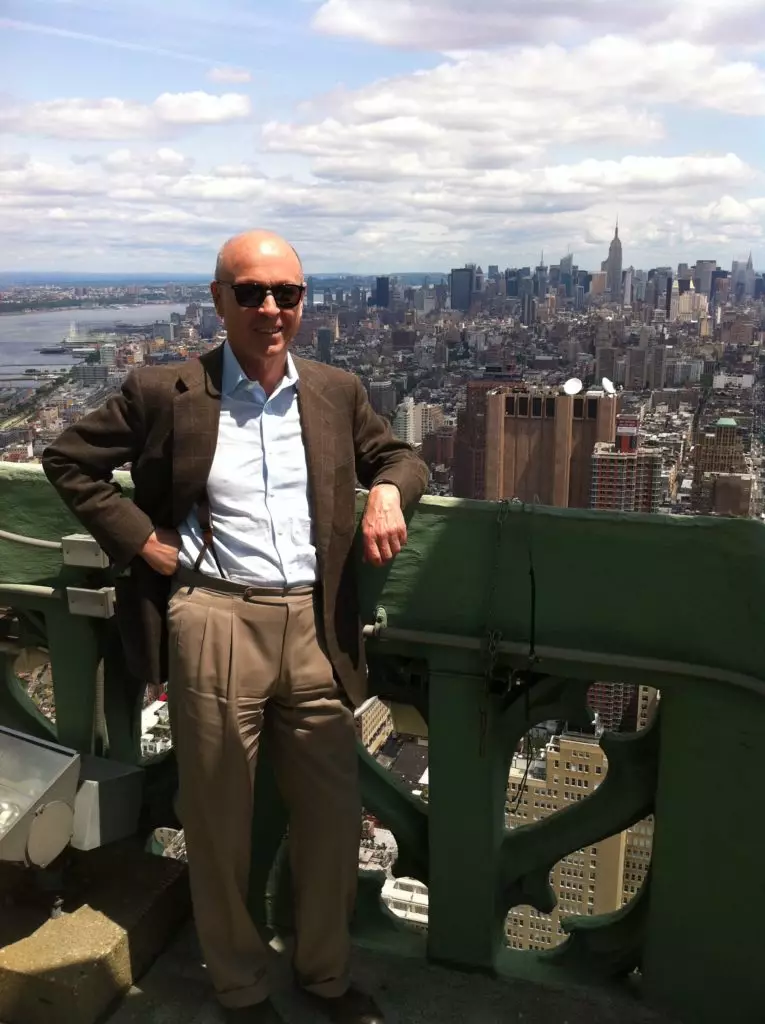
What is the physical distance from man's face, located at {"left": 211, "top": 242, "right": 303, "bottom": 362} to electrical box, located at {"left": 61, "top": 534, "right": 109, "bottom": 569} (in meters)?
0.60

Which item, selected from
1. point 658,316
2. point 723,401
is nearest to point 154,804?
point 723,401

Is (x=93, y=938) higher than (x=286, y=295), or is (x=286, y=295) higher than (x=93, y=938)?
(x=286, y=295)

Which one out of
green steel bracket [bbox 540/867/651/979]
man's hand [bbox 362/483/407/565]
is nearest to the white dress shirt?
man's hand [bbox 362/483/407/565]

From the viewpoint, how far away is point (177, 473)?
5.00 ft

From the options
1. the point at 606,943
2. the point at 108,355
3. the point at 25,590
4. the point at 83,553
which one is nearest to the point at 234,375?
the point at 83,553

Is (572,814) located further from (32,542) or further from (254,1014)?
(32,542)

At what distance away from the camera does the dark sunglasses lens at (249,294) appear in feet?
4.88

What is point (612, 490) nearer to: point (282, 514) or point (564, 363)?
point (282, 514)

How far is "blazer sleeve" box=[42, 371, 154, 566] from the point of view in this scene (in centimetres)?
153

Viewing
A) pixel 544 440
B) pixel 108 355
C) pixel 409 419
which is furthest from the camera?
pixel 409 419

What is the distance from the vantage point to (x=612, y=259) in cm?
11338

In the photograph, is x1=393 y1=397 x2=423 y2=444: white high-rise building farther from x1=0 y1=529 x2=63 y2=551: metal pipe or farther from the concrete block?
the concrete block

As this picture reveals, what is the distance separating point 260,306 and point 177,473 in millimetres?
303

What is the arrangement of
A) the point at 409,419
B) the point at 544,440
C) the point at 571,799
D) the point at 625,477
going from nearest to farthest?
1. the point at 571,799
2. the point at 625,477
3. the point at 544,440
4. the point at 409,419
